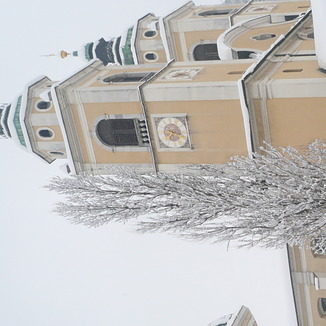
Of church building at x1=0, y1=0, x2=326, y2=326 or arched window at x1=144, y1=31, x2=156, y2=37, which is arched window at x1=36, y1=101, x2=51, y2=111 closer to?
church building at x1=0, y1=0, x2=326, y2=326

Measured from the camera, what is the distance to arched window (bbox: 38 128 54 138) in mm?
18844

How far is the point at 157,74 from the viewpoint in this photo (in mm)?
17031

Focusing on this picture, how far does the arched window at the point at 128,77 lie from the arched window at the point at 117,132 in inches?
52.5

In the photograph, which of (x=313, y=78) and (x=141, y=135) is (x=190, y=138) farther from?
(x=313, y=78)

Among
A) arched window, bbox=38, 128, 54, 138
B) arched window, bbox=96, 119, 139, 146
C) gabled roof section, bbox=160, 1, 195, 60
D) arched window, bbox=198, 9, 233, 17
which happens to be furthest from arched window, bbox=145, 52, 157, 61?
arched window, bbox=96, 119, 139, 146

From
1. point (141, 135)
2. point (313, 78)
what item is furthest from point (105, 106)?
point (313, 78)

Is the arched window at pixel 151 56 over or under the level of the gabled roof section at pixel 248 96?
under

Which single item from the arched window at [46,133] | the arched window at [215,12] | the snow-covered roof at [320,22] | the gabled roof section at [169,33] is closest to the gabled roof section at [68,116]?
the arched window at [46,133]

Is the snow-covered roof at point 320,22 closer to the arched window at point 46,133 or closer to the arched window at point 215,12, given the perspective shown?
the arched window at point 46,133

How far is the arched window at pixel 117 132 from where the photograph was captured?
17.2m

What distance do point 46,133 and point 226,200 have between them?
10.4 m

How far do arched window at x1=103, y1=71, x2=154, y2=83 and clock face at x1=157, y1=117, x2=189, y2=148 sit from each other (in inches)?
78.1

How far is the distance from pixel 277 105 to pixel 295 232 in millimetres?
5955

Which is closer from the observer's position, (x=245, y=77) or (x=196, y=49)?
(x=245, y=77)
